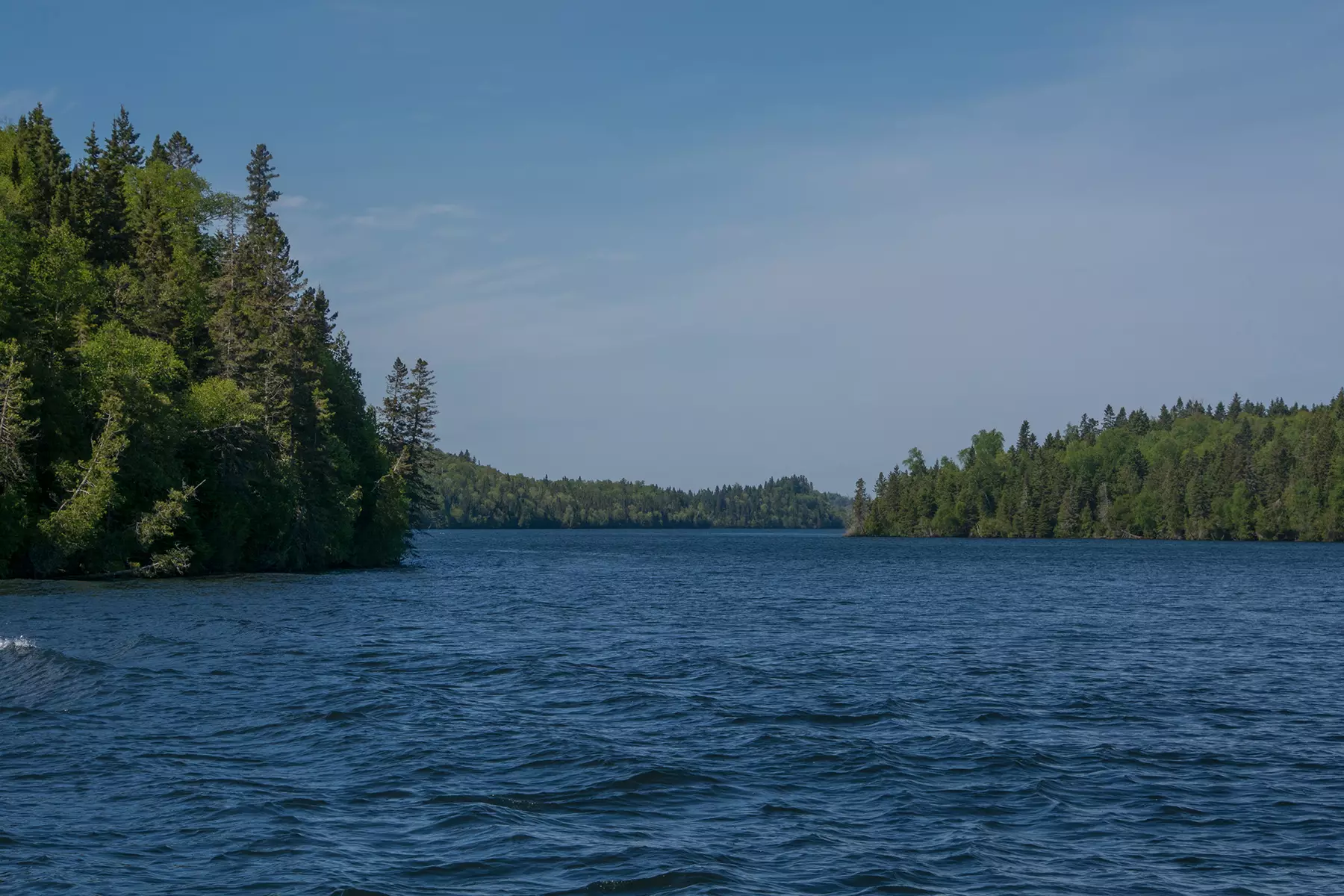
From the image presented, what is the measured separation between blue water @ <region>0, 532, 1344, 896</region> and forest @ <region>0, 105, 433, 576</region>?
42.1ft

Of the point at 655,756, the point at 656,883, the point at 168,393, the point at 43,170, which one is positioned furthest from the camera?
the point at 43,170

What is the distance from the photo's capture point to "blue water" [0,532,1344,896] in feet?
45.9

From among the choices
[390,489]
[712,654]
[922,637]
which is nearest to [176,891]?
[712,654]

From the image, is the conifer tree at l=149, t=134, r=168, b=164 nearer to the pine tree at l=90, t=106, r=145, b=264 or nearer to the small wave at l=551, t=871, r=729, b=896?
the pine tree at l=90, t=106, r=145, b=264

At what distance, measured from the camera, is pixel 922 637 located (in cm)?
4106

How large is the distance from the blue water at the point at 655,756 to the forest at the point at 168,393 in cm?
1284

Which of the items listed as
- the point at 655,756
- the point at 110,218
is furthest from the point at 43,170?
the point at 655,756

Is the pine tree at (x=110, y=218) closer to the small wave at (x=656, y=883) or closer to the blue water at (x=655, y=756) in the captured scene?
the blue water at (x=655, y=756)

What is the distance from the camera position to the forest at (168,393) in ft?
178

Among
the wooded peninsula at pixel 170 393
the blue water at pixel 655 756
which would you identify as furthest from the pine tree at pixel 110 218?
the blue water at pixel 655 756

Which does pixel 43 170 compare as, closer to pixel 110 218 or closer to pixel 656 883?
pixel 110 218

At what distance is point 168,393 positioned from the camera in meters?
60.5

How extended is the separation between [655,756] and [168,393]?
49.0 meters

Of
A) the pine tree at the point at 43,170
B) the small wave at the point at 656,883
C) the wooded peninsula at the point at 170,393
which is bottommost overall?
the small wave at the point at 656,883
